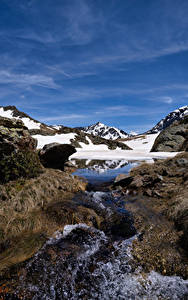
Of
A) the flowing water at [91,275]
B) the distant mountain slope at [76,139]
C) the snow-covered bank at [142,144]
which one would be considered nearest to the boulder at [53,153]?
the flowing water at [91,275]

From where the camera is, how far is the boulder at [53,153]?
55.8 ft

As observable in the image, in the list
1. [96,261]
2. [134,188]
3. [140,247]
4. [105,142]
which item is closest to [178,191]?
[134,188]

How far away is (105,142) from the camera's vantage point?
202 feet

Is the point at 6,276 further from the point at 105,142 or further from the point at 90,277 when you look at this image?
the point at 105,142

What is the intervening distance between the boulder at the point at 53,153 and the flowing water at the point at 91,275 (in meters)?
11.3

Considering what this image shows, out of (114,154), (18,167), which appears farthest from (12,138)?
(114,154)

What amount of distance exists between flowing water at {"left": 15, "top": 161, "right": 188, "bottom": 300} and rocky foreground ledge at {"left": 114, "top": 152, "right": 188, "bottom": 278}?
0.40m

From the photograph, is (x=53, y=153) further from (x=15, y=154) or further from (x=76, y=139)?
(x=76, y=139)

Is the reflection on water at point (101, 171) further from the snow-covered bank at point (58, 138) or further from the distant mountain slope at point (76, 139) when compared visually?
the snow-covered bank at point (58, 138)

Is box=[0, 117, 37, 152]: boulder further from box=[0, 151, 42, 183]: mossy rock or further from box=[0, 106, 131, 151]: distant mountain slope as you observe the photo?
box=[0, 106, 131, 151]: distant mountain slope

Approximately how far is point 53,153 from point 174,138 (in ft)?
90.5

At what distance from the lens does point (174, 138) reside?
3481 cm

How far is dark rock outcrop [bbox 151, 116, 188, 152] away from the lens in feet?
110

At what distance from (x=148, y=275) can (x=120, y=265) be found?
0.86m
